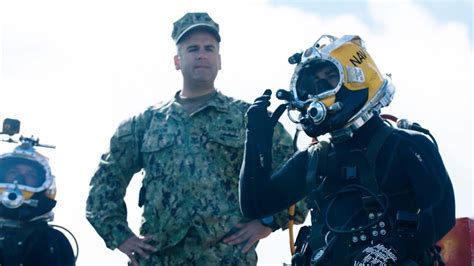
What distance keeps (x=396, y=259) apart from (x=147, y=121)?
2930mm

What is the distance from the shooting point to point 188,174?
7.30 meters

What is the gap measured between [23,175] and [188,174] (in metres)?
2.11

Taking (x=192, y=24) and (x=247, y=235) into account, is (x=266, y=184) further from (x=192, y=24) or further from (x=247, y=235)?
(x=192, y=24)

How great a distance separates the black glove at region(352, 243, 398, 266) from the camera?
535cm

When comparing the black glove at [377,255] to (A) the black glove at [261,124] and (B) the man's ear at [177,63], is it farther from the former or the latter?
(B) the man's ear at [177,63]

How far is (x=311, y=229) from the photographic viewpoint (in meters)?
5.89

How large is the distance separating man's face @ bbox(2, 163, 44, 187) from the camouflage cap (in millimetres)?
1896

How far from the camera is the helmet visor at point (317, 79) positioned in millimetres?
6008

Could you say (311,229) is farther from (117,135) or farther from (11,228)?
(11,228)

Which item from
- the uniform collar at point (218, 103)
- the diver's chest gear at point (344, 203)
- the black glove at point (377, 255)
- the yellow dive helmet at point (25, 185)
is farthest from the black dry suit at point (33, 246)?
the black glove at point (377, 255)

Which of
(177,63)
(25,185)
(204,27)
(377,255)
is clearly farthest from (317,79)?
(25,185)

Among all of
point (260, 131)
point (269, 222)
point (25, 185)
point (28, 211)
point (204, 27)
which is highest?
point (204, 27)

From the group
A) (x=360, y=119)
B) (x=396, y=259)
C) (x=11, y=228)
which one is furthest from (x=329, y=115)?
(x=11, y=228)

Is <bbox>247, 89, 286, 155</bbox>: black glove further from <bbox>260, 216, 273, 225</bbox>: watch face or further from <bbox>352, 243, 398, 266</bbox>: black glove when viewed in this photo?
<bbox>260, 216, 273, 225</bbox>: watch face
